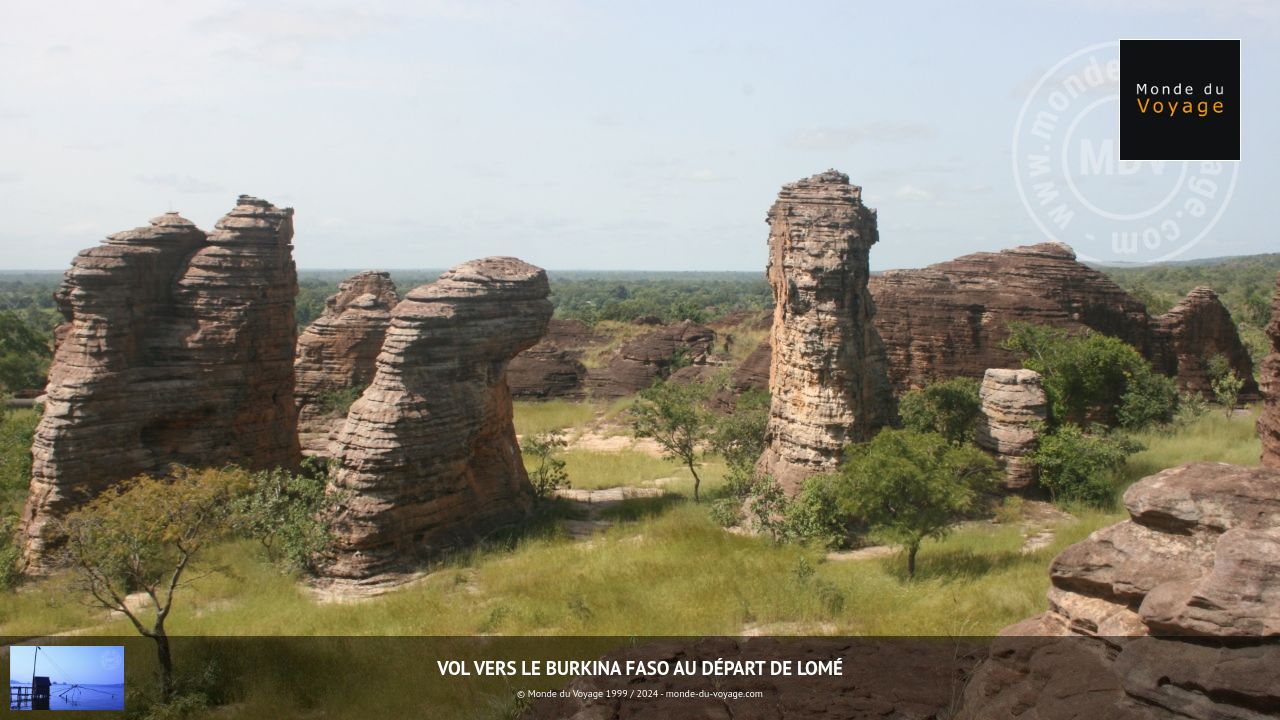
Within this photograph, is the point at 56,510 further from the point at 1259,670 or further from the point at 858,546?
the point at 1259,670

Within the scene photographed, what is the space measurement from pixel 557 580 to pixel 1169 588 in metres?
9.28

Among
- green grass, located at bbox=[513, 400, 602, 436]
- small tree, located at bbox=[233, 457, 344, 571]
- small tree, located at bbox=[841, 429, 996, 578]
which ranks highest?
small tree, located at bbox=[841, 429, 996, 578]

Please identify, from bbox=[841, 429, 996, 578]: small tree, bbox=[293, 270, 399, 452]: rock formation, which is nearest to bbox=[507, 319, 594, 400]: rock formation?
bbox=[293, 270, 399, 452]: rock formation

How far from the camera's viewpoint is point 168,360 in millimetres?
16734

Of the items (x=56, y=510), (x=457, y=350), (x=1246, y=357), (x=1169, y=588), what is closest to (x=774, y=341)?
(x=457, y=350)

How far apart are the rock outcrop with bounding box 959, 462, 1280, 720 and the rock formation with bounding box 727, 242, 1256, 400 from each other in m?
21.3

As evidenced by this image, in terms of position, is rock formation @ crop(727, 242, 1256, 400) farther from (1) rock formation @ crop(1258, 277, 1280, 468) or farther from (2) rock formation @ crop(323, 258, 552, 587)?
(2) rock formation @ crop(323, 258, 552, 587)

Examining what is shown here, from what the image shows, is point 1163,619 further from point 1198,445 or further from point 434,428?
point 1198,445

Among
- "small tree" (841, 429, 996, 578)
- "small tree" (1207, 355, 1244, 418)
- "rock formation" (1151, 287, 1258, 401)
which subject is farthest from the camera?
"rock formation" (1151, 287, 1258, 401)

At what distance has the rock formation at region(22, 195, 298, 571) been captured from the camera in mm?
15219

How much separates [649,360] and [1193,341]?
22389 mm

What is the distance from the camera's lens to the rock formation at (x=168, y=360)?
15.2 m

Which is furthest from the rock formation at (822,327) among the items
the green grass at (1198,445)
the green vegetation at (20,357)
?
the green vegetation at (20,357)

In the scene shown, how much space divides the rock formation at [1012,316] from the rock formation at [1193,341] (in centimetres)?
4
